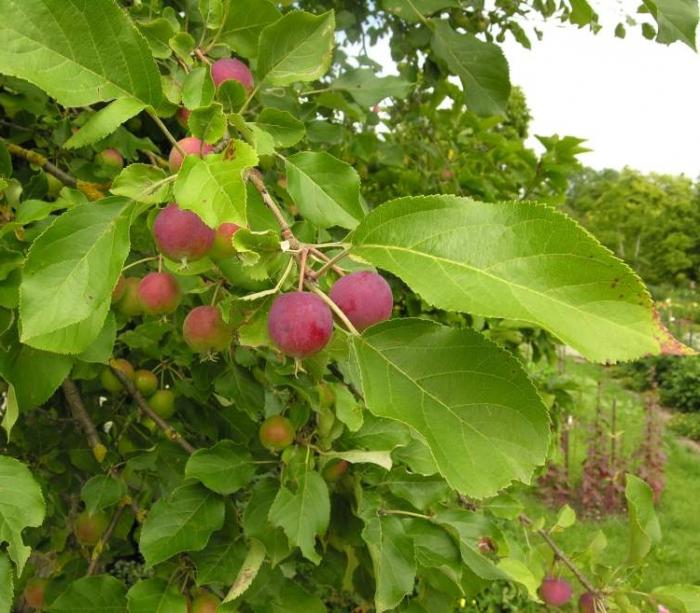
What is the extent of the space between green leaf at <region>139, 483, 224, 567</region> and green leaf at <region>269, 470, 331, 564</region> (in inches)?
6.1

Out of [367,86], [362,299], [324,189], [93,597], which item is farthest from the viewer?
[367,86]

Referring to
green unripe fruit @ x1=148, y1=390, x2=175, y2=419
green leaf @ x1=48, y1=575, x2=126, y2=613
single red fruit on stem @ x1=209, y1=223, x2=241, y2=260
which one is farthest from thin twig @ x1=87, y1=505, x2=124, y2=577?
single red fruit on stem @ x1=209, y1=223, x2=241, y2=260

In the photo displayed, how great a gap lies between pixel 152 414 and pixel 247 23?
2.65ft

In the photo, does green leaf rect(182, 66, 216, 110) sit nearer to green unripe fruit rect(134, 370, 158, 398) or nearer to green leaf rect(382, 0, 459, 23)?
green leaf rect(382, 0, 459, 23)

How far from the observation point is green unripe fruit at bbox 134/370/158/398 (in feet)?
5.13

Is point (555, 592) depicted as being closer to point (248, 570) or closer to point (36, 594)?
point (248, 570)

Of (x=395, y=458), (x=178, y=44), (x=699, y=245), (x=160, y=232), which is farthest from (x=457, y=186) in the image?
(x=699, y=245)

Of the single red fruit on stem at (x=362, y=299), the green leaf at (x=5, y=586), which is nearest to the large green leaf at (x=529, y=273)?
the single red fruit on stem at (x=362, y=299)

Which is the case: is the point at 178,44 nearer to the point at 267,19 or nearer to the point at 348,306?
the point at 267,19

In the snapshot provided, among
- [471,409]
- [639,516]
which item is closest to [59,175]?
[471,409]

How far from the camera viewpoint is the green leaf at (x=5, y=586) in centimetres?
89

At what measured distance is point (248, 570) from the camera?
3.76ft

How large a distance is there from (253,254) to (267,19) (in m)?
0.54

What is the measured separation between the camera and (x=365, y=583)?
1.36 m
